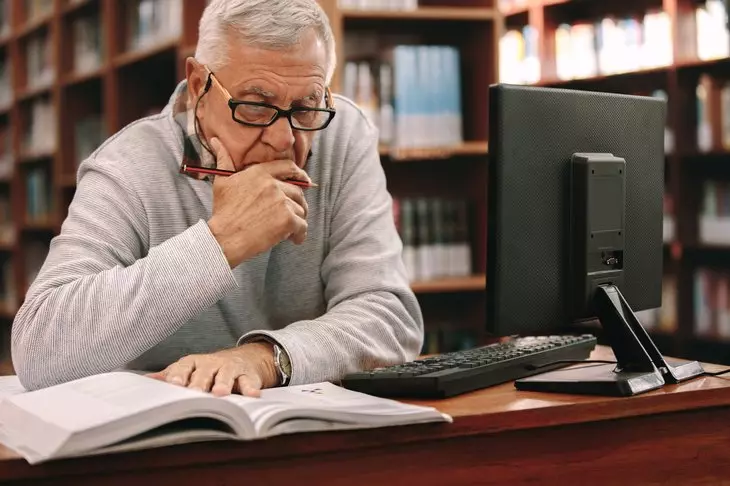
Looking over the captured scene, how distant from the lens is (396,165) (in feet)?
10.7

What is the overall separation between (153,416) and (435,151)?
2222 mm

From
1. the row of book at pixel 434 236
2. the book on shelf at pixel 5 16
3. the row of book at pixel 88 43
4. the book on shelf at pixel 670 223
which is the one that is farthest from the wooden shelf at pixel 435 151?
the book on shelf at pixel 5 16

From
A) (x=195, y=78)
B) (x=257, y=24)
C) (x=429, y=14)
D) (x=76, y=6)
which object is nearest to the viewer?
(x=257, y=24)

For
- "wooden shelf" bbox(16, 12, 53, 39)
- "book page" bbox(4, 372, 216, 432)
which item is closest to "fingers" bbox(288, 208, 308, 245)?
"book page" bbox(4, 372, 216, 432)

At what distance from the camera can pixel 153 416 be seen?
0.91 meters

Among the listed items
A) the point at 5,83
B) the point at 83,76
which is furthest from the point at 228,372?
the point at 5,83

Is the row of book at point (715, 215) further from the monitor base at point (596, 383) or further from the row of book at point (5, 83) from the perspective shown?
the row of book at point (5, 83)

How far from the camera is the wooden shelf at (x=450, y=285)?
9.91 feet

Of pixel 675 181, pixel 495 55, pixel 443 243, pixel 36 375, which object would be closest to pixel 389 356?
pixel 36 375

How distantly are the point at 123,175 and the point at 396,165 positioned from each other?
70.7 inches

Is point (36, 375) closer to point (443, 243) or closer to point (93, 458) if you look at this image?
point (93, 458)

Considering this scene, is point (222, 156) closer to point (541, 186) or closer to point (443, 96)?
point (541, 186)

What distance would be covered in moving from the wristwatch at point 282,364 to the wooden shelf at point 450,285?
1749 mm

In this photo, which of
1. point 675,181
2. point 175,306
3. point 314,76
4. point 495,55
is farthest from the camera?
point 675,181
